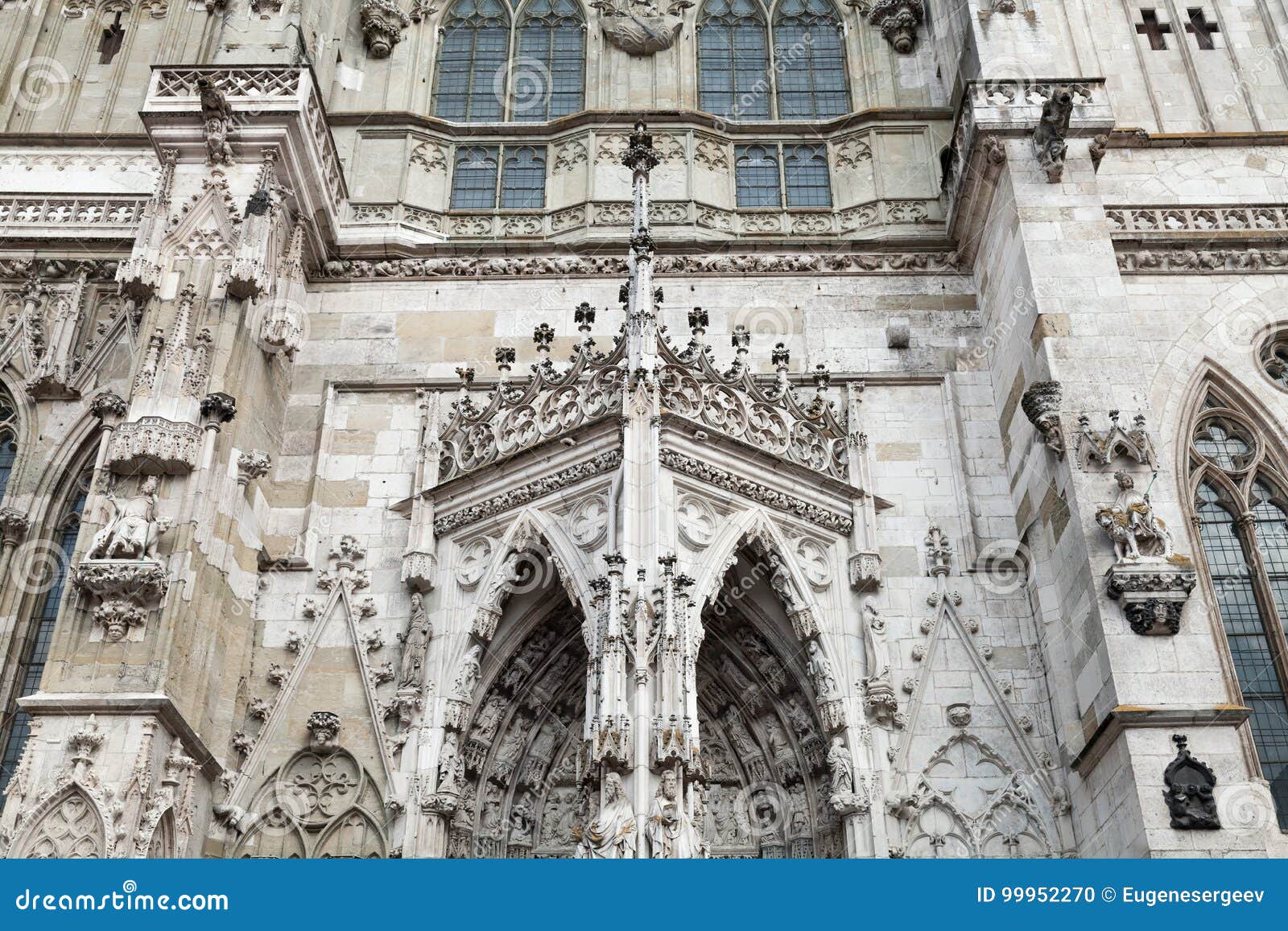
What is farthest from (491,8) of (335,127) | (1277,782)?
(1277,782)

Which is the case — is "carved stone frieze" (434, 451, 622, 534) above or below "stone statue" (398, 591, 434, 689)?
above

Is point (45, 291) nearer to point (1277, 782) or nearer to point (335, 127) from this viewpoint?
point (335, 127)

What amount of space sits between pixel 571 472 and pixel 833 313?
4.29 m

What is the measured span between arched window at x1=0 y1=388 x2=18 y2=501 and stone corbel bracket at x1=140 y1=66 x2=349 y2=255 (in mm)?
3355

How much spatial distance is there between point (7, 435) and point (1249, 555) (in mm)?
13333

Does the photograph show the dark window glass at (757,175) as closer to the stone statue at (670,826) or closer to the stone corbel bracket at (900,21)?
the stone corbel bracket at (900,21)

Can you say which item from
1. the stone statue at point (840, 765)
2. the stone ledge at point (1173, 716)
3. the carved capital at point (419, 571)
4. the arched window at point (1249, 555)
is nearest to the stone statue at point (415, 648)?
the carved capital at point (419, 571)

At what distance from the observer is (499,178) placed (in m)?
18.6

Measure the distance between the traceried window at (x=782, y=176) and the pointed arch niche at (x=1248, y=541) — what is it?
5560mm

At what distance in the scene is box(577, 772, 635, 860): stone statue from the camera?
35.8 ft

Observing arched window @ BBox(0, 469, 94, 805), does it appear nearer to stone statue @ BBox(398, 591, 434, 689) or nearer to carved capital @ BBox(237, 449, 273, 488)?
carved capital @ BBox(237, 449, 273, 488)

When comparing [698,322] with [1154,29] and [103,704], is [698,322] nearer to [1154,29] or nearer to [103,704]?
[103,704]

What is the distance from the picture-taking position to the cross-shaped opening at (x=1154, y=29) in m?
19.1

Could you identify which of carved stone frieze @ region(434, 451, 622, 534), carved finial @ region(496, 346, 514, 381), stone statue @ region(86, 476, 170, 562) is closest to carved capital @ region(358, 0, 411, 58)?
carved finial @ region(496, 346, 514, 381)
